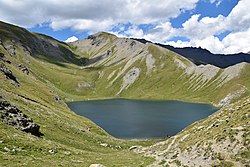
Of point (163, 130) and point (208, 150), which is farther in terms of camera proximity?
point (163, 130)

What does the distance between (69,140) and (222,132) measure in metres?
28.7

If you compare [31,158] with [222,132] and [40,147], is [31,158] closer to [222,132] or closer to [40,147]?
[40,147]

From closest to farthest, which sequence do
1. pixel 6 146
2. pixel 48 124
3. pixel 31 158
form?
1. pixel 31 158
2. pixel 6 146
3. pixel 48 124

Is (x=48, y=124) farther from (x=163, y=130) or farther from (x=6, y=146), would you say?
(x=163, y=130)

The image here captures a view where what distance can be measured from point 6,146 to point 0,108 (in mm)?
12597

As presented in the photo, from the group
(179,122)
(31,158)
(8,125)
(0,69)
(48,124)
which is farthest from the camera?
(179,122)

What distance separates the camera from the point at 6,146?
98.9ft

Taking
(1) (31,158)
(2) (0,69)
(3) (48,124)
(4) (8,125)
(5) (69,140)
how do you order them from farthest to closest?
1. (2) (0,69)
2. (3) (48,124)
3. (5) (69,140)
4. (4) (8,125)
5. (1) (31,158)

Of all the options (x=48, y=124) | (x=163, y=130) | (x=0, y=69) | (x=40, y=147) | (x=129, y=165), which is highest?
(x=0, y=69)

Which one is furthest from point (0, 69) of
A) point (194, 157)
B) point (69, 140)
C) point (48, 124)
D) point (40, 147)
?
point (194, 157)

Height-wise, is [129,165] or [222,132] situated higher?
[222,132]

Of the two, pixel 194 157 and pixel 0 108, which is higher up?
pixel 0 108

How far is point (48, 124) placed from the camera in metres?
57.3

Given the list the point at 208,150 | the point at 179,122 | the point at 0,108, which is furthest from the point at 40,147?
the point at 179,122
